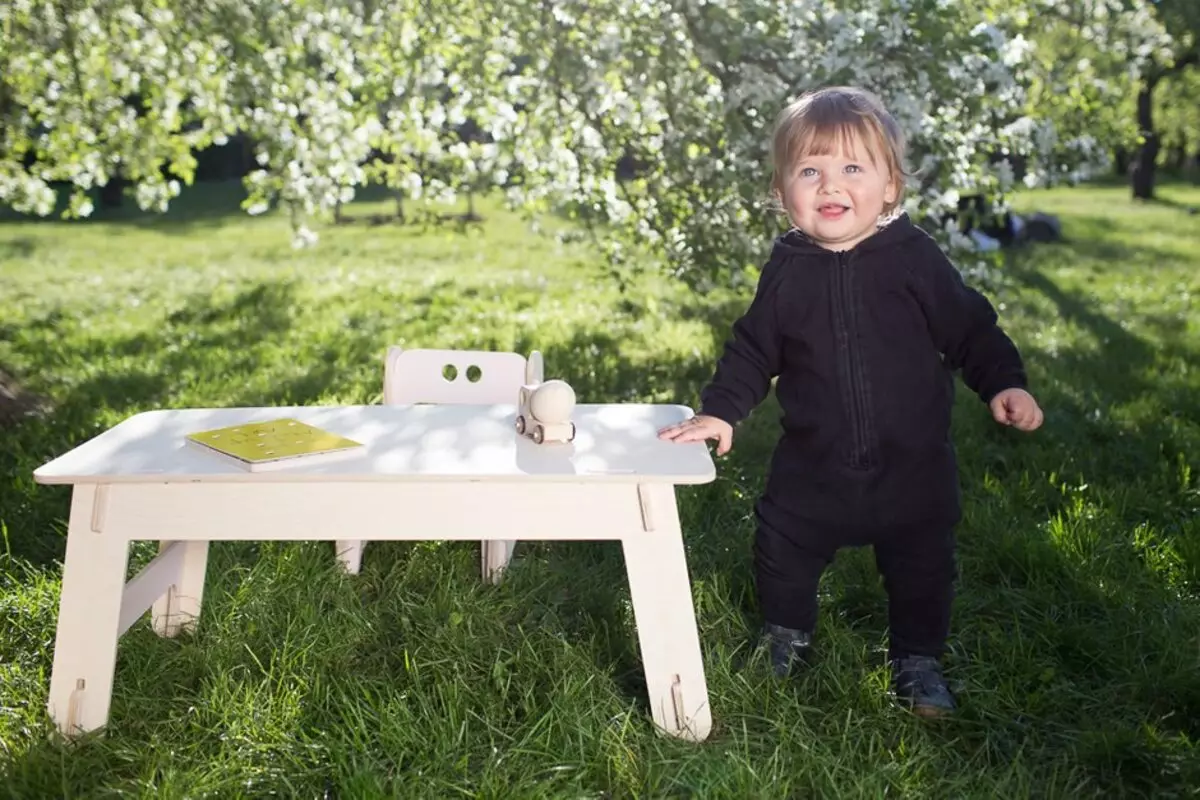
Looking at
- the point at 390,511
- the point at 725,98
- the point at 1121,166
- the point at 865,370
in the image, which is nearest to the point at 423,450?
the point at 390,511

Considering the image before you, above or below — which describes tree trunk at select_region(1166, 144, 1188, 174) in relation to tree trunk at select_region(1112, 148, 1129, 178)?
above

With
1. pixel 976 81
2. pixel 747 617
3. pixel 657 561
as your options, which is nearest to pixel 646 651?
pixel 657 561

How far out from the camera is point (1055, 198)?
818 inches

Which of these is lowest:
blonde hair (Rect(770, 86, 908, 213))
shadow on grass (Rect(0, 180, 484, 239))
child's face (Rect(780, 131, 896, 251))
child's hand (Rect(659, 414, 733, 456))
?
shadow on grass (Rect(0, 180, 484, 239))

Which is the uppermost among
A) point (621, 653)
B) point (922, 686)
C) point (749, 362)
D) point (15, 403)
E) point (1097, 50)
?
point (1097, 50)

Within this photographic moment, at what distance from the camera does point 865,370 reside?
8.25ft

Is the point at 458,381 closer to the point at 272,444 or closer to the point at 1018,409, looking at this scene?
the point at 272,444

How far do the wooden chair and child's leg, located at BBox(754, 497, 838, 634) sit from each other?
0.82 m

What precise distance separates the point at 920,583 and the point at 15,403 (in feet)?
13.3

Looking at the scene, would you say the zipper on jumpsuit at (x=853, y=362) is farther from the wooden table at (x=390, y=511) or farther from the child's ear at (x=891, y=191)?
the wooden table at (x=390, y=511)

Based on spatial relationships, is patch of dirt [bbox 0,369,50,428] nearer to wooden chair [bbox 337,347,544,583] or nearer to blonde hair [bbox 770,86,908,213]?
wooden chair [bbox 337,347,544,583]

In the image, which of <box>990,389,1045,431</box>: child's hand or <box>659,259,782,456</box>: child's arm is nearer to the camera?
<box>990,389,1045,431</box>: child's hand

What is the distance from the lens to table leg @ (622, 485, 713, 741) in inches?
89.8

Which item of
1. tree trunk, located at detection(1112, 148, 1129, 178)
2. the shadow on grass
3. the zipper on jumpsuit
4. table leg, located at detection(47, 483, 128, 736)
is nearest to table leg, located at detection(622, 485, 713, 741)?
the zipper on jumpsuit
